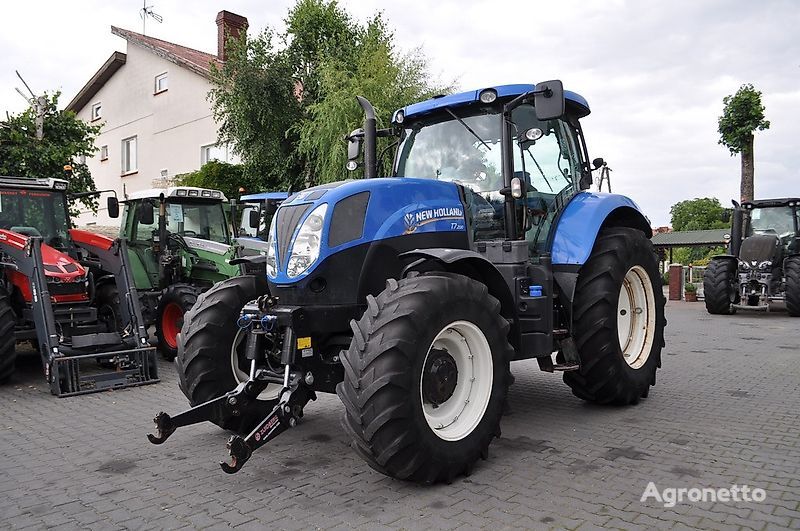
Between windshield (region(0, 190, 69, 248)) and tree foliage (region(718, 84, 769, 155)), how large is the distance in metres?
19.9

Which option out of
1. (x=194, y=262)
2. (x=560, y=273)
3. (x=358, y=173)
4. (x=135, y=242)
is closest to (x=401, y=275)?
(x=560, y=273)

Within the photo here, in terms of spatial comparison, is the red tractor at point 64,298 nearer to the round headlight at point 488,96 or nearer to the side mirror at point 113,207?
the side mirror at point 113,207

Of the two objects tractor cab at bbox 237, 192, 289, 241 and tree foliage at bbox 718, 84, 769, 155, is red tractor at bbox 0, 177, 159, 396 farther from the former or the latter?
tree foliage at bbox 718, 84, 769, 155

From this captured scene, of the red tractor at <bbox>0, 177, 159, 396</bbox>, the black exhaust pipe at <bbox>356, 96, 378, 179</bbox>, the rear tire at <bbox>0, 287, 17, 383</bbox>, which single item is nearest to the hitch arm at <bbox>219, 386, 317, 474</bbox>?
the black exhaust pipe at <bbox>356, 96, 378, 179</bbox>

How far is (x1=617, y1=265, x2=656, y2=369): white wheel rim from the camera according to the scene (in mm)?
5824

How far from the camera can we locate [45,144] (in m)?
13.4

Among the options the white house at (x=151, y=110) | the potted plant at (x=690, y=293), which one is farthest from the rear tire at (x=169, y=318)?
the potted plant at (x=690, y=293)

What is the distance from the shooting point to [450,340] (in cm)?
405

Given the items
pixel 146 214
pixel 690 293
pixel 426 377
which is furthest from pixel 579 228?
pixel 690 293

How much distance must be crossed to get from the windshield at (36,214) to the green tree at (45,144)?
4.21 m

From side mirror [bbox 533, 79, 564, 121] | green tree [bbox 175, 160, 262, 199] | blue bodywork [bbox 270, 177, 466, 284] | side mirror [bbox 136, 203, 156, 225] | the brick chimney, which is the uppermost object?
the brick chimney

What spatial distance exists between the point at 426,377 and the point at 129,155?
24.7 meters

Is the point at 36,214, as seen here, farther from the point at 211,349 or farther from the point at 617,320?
the point at 617,320

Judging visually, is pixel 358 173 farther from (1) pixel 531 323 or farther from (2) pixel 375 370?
(2) pixel 375 370
